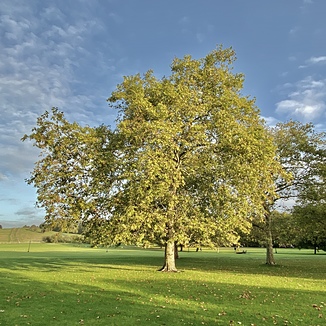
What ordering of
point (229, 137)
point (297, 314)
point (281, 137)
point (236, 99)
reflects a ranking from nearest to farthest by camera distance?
point (297, 314) → point (229, 137) → point (236, 99) → point (281, 137)

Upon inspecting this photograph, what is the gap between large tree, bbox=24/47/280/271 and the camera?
2350 cm

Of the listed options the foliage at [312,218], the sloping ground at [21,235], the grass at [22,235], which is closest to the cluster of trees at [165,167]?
the foliage at [312,218]

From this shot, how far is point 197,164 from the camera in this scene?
25484 mm

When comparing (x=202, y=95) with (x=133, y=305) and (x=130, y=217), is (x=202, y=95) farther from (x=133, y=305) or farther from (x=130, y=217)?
(x=133, y=305)

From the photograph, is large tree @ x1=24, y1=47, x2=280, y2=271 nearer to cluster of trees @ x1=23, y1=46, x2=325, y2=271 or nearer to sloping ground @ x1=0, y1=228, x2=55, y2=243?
cluster of trees @ x1=23, y1=46, x2=325, y2=271

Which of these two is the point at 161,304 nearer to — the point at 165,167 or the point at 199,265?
the point at 165,167

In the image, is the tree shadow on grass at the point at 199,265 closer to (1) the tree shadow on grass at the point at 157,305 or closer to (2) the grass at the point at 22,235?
(1) the tree shadow on grass at the point at 157,305

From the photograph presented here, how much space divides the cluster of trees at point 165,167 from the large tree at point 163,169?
8cm

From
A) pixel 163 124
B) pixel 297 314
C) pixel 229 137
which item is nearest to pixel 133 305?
pixel 297 314

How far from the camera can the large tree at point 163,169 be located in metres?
23.5

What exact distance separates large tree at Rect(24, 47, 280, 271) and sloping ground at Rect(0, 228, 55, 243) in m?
126

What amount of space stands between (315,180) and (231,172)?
1430cm

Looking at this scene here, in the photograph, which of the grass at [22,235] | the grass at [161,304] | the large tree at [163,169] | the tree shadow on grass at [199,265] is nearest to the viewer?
the grass at [161,304]

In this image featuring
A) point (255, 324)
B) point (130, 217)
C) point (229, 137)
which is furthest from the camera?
point (229, 137)
